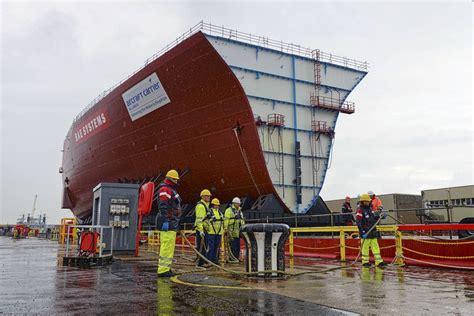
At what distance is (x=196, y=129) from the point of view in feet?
73.4

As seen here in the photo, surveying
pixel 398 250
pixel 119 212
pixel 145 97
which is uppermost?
pixel 145 97

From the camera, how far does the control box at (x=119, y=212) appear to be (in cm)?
1172

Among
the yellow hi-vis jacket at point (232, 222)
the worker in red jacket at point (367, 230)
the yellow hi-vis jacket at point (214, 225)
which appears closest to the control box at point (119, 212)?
the yellow hi-vis jacket at point (232, 222)

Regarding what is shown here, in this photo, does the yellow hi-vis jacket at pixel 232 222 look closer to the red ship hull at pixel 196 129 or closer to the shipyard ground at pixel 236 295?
the shipyard ground at pixel 236 295

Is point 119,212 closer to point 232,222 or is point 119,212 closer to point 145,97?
point 232,222

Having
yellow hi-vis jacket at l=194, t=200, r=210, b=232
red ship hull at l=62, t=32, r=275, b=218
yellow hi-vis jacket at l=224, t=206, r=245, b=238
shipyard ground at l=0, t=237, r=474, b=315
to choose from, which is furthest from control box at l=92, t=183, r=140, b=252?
red ship hull at l=62, t=32, r=275, b=218

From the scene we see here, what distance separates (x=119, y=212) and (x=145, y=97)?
566 inches

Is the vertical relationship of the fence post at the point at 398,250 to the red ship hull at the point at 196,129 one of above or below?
below

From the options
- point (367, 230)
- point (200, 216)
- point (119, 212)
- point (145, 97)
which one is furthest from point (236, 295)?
point (145, 97)

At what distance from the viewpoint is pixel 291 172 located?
2153 cm

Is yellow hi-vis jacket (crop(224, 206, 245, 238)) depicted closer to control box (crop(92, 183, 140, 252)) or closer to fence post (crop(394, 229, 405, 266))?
control box (crop(92, 183, 140, 252))

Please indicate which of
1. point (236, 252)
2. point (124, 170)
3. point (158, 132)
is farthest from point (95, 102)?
point (236, 252)

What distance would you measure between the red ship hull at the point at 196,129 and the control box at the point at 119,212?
9144 mm

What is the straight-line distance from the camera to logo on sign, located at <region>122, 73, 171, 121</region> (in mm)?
23575
